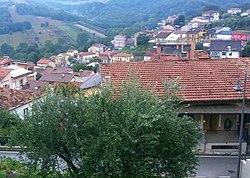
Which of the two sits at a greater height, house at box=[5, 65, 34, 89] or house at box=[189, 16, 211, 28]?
house at box=[189, 16, 211, 28]

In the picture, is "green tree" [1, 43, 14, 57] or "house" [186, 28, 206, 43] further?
"green tree" [1, 43, 14, 57]

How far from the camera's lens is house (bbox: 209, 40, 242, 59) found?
90.6 m

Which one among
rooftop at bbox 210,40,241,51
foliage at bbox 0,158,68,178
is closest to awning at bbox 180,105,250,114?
foliage at bbox 0,158,68,178

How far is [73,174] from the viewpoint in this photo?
43.6ft

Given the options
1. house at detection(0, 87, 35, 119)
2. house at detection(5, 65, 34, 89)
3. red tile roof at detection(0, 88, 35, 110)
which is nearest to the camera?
house at detection(0, 87, 35, 119)

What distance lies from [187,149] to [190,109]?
499cm

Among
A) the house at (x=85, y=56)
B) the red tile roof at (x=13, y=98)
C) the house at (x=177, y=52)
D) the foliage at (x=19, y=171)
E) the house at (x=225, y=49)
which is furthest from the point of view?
the house at (x=85, y=56)

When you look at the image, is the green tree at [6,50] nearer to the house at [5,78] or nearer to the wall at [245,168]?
the house at [5,78]

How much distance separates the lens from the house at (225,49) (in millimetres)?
90644

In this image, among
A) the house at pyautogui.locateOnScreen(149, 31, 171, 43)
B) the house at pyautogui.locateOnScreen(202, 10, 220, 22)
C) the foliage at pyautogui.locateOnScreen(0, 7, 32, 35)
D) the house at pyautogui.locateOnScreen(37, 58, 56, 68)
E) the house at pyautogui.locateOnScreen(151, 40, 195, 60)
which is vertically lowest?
the house at pyautogui.locateOnScreen(37, 58, 56, 68)

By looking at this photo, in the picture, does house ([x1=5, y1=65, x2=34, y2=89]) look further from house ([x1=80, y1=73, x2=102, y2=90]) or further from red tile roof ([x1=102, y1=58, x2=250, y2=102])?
red tile roof ([x1=102, y1=58, x2=250, y2=102])

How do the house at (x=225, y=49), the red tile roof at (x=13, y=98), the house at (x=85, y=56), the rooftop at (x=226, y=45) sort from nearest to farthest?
the red tile roof at (x=13, y=98)
the house at (x=225, y=49)
the rooftop at (x=226, y=45)
the house at (x=85, y=56)

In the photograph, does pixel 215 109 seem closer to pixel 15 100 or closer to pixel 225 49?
pixel 15 100

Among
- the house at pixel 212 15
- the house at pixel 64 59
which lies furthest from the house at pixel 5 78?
the house at pixel 212 15
